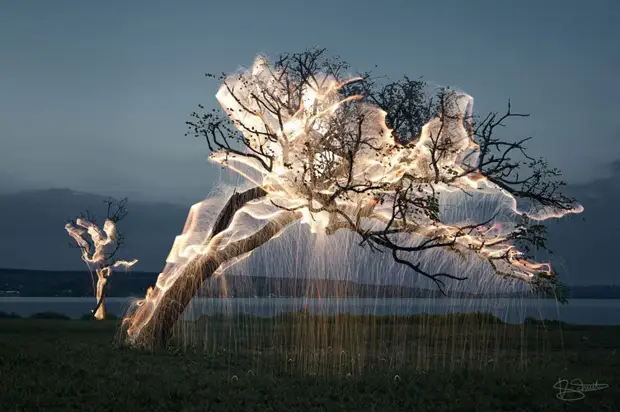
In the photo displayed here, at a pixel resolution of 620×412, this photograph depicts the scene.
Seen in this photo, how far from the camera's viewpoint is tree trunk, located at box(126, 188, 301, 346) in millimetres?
14812

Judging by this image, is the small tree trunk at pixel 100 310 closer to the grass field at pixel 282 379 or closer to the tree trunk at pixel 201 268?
the grass field at pixel 282 379

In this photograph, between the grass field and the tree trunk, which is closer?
the grass field

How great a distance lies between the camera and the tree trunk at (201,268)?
14812 millimetres

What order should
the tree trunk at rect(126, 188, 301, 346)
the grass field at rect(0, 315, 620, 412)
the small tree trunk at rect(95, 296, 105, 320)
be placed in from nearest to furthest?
the grass field at rect(0, 315, 620, 412)
the tree trunk at rect(126, 188, 301, 346)
the small tree trunk at rect(95, 296, 105, 320)

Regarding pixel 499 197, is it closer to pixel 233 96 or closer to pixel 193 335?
pixel 233 96

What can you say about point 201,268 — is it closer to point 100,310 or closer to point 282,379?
point 282,379

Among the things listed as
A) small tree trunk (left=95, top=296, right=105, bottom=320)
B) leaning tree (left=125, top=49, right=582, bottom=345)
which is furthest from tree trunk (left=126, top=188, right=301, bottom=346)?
small tree trunk (left=95, top=296, right=105, bottom=320)

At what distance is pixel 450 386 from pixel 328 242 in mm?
4215

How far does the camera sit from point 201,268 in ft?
49.5

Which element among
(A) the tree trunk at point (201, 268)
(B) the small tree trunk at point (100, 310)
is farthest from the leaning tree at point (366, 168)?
(B) the small tree trunk at point (100, 310)

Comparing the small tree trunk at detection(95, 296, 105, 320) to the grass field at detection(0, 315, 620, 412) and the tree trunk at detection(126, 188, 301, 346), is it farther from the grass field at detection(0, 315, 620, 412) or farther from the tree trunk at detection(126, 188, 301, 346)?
the tree trunk at detection(126, 188, 301, 346)

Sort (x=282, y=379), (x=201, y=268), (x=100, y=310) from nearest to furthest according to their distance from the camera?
(x=282, y=379) < (x=201, y=268) < (x=100, y=310)

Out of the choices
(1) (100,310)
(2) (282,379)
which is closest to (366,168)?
(2) (282,379)

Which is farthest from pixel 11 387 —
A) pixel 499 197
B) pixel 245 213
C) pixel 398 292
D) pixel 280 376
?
pixel 499 197
